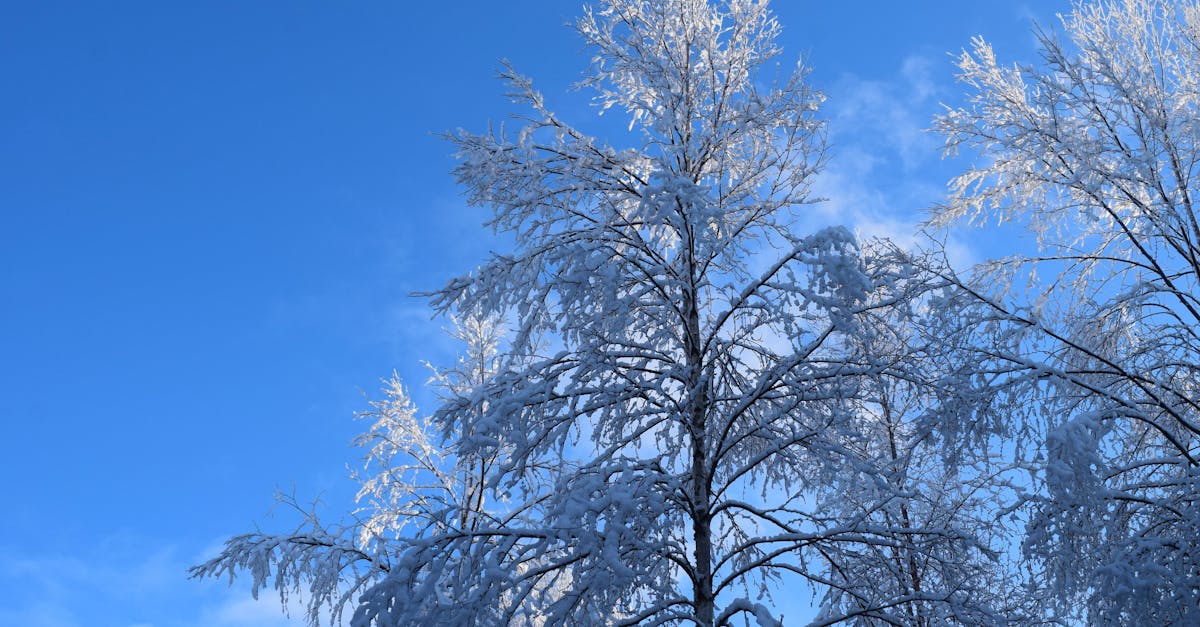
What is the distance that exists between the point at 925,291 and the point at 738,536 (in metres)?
2.67

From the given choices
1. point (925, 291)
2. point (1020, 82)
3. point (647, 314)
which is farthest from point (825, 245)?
point (1020, 82)

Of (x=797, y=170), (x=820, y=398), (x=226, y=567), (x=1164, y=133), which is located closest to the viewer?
(x=820, y=398)

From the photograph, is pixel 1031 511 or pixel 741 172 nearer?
pixel 1031 511

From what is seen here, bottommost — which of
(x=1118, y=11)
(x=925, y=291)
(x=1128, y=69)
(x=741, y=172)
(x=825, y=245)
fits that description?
(x=825, y=245)

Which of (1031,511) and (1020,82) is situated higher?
(1020,82)

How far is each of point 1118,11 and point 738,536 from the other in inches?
272

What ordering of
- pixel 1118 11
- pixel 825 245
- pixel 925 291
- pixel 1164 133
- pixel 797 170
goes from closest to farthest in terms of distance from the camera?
pixel 825 245
pixel 797 170
pixel 925 291
pixel 1164 133
pixel 1118 11

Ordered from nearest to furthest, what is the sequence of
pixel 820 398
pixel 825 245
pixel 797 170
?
pixel 825 245
pixel 820 398
pixel 797 170

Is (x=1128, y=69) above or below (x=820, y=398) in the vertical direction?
above

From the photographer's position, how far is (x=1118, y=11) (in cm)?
951

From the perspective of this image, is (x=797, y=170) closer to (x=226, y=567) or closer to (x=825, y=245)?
(x=825, y=245)

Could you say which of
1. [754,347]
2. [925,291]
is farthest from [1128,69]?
[754,347]

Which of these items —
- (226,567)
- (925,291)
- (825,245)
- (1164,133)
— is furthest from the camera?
(1164,133)

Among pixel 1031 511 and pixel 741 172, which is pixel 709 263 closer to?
pixel 741 172
